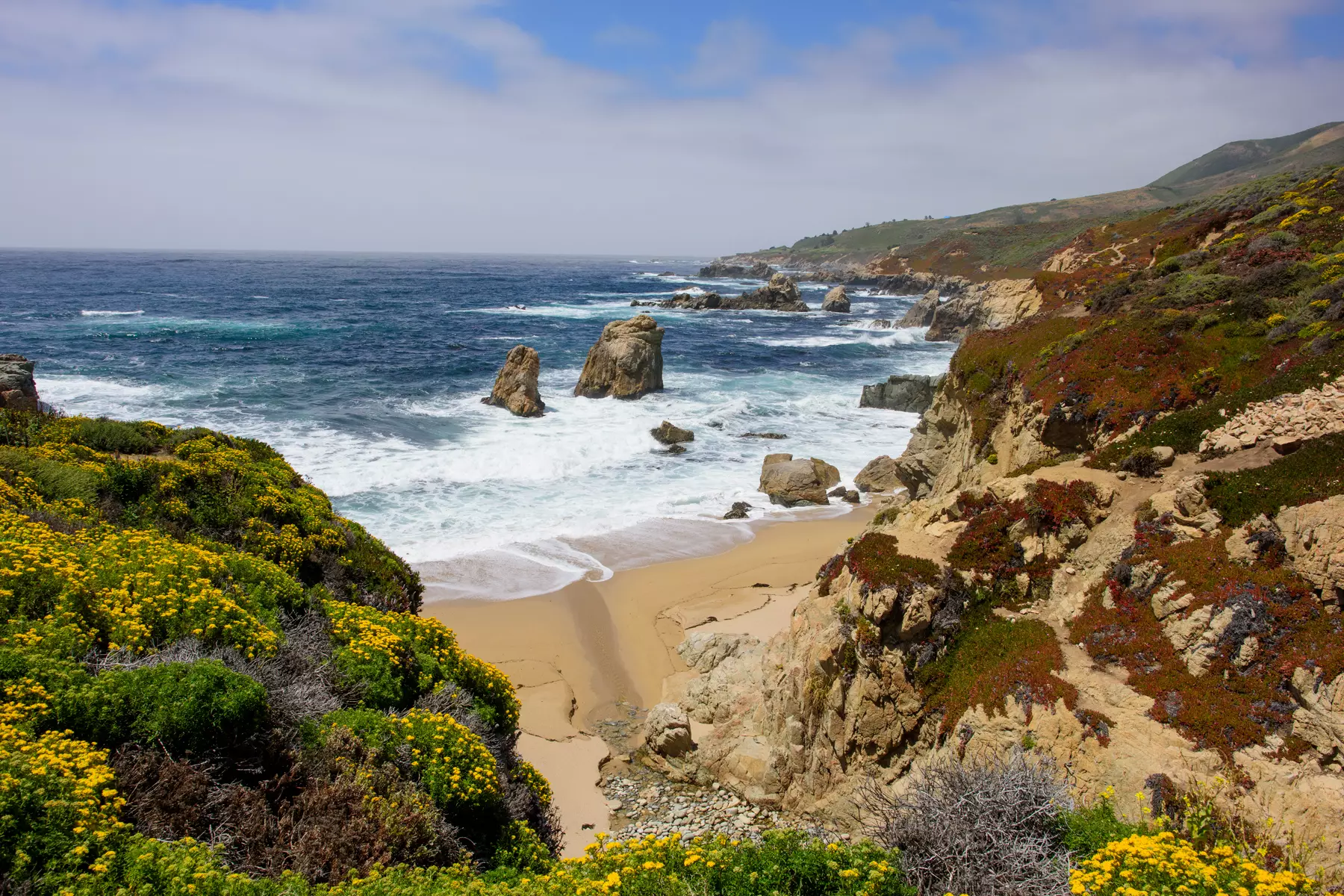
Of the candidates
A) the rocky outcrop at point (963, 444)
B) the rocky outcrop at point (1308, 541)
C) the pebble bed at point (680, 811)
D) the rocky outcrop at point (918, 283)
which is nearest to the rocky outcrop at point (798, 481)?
the rocky outcrop at point (963, 444)

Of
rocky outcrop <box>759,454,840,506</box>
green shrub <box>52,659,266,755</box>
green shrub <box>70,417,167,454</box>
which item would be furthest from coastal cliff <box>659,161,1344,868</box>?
green shrub <box>70,417,167,454</box>

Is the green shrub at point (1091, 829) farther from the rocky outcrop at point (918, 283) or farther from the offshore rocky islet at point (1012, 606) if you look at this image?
the rocky outcrop at point (918, 283)

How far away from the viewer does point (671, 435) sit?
3130cm

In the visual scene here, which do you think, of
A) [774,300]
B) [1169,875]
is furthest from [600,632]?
[774,300]

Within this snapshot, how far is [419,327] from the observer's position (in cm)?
6581

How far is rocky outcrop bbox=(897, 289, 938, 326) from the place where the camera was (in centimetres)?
7462

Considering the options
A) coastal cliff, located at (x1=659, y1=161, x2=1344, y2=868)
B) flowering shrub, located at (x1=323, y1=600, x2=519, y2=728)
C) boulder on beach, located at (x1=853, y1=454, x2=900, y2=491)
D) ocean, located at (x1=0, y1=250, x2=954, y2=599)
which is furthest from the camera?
boulder on beach, located at (x1=853, y1=454, x2=900, y2=491)

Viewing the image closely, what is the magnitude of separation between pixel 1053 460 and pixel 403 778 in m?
13.4

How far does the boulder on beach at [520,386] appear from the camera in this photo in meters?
35.2

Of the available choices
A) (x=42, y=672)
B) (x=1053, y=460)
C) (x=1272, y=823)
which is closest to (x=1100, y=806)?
(x=1272, y=823)

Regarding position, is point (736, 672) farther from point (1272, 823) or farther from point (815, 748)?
point (1272, 823)

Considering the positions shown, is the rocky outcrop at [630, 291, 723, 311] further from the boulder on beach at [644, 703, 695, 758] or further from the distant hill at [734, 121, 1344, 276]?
the boulder on beach at [644, 703, 695, 758]

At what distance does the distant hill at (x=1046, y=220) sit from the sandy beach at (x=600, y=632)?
75348 millimetres

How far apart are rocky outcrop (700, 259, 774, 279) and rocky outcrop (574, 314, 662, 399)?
120015 mm
